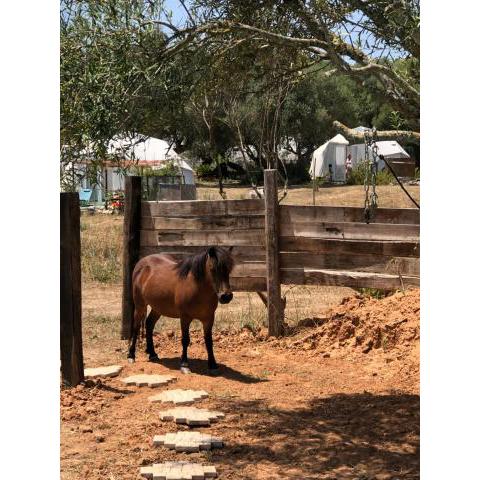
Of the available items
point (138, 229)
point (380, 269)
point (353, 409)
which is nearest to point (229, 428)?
point (353, 409)

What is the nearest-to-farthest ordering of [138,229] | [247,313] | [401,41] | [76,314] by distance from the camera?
[401,41] → [76,314] → [138,229] → [247,313]

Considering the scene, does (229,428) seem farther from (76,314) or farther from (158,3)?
(158,3)

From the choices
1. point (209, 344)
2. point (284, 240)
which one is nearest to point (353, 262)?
point (284, 240)

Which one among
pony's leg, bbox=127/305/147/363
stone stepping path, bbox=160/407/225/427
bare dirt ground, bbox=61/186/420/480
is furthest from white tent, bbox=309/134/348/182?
stone stepping path, bbox=160/407/225/427

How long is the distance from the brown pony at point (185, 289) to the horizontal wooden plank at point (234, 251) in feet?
3.89

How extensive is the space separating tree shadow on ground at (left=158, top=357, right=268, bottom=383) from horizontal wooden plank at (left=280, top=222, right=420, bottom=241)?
210 cm

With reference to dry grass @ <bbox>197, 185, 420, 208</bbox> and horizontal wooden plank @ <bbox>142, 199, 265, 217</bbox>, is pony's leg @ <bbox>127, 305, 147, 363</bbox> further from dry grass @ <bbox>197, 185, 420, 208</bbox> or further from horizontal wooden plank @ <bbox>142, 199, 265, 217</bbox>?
dry grass @ <bbox>197, 185, 420, 208</bbox>

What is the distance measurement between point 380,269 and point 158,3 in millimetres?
4893

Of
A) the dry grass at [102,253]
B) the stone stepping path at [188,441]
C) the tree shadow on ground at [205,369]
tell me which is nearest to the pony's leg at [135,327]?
the tree shadow on ground at [205,369]

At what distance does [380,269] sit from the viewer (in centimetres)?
941

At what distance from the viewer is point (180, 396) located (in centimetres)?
730

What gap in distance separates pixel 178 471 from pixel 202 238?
5.36 metres

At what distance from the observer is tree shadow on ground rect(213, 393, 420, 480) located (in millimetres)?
5359
